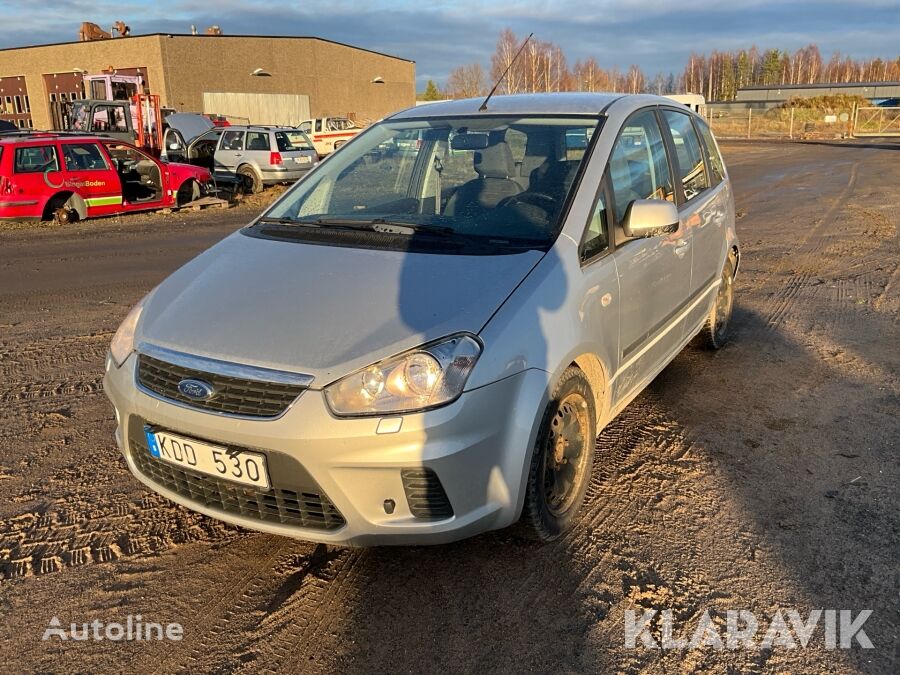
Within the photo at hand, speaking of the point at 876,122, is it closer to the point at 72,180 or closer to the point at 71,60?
the point at 71,60

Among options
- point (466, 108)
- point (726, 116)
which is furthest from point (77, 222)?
point (726, 116)

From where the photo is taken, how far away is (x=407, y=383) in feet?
8.30

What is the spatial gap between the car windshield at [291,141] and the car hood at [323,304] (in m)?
17.3

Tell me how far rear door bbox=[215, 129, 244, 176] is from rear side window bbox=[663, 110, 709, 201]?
1652cm

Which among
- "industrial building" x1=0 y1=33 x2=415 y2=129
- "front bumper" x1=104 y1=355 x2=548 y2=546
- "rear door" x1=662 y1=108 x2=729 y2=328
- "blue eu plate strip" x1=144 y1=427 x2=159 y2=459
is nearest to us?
"front bumper" x1=104 y1=355 x2=548 y2=546

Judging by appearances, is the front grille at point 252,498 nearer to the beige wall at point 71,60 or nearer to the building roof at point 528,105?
the building roof at point 528,105

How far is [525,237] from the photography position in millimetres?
3236

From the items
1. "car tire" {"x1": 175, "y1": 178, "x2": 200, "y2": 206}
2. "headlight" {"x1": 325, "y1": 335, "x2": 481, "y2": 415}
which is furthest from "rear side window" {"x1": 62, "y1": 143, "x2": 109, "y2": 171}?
"headlight" {"x1": 325, "y1": 335, "x2": 481, "y2": 415}

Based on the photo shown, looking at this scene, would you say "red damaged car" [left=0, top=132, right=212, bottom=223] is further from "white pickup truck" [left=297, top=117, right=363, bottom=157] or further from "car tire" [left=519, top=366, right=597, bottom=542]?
"white pickup truck" [left=297, top=117, right=363, bottom=157]

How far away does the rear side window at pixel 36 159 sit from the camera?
12258mm

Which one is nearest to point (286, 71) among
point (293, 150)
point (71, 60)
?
point (71, 60)

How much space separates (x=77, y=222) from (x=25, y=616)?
1236 cm

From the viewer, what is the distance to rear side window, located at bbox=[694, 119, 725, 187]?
5291 mm

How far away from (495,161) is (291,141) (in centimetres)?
1743
